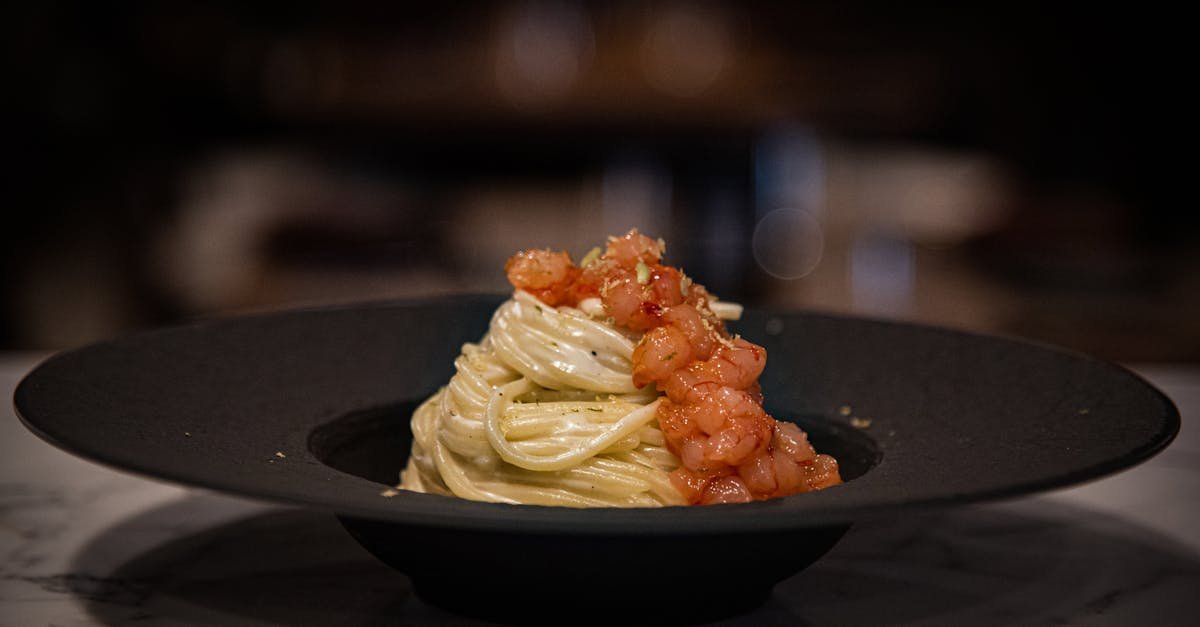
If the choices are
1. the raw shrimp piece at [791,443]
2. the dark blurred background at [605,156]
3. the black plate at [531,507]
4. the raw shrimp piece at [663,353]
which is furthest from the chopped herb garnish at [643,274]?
the dark blurred background at [605,156]

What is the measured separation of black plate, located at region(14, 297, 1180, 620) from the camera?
1199mm

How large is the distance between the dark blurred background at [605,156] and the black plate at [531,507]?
3501mm

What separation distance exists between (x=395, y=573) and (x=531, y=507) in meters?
0.53

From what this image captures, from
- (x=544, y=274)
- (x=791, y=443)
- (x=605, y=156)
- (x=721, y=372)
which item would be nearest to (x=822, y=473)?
(x=791, y=443)

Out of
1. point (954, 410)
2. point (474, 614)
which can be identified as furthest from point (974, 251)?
point (474, 614)

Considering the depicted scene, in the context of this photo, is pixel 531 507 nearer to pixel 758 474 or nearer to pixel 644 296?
pixel 758 474

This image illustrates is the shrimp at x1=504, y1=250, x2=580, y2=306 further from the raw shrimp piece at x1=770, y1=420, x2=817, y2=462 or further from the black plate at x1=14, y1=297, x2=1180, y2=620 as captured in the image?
the raw shrimp piece at x1=770, y1=420, x2=817, y2=462

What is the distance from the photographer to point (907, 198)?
6637 millimetres

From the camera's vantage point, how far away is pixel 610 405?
1786mm

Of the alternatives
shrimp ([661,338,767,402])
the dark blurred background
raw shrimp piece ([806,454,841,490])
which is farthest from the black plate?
the dark blurred background

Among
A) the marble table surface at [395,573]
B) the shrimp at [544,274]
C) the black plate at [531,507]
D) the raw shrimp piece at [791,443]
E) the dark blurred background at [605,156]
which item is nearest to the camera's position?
the black plate at [531,507]

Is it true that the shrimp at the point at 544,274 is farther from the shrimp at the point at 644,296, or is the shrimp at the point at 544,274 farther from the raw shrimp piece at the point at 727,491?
the raw shrimp piece at the point at 727,491

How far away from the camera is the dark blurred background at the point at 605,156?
591 cm

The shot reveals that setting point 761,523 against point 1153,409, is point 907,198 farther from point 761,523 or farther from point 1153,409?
point 761,523
